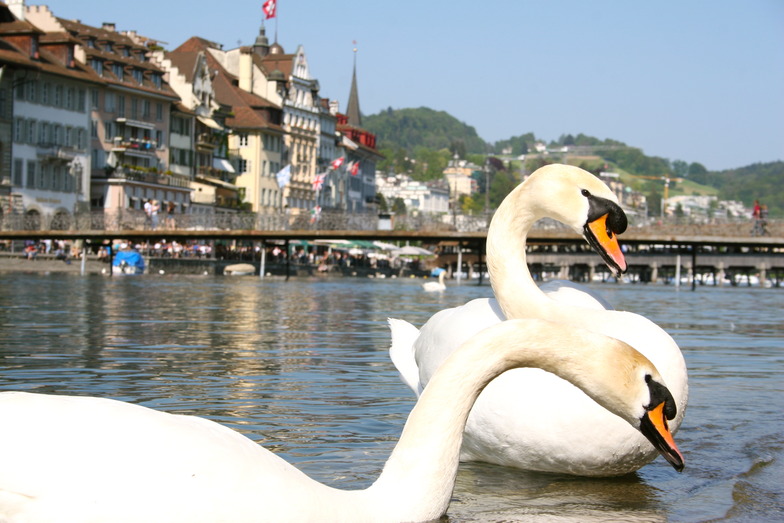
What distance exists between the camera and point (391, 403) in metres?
9.58

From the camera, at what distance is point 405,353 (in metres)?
8.42

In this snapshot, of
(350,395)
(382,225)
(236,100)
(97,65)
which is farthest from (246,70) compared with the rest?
(350,395)

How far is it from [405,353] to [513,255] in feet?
6.17

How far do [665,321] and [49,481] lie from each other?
21.1 meters

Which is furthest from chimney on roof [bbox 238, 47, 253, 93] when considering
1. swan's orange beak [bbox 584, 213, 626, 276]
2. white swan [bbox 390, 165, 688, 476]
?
swan's orange beak [bbox 584, 213, 626, 276]

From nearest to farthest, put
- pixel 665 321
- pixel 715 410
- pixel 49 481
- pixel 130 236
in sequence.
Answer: pixel 49 481 → pixel 715 410 → pixel 665 321 → pixel 130 236

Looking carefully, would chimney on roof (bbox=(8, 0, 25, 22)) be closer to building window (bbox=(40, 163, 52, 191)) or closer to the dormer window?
the dormer window

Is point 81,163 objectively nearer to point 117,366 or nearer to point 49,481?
point 117,366

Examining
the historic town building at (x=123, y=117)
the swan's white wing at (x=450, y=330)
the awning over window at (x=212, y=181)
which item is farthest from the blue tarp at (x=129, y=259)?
the swan's white wing at (x=450, y=330)

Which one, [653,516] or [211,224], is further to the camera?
[211,224]

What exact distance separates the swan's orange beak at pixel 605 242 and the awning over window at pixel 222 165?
91320 millimetres

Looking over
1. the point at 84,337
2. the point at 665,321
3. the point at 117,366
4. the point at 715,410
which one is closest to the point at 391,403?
the point at 715,410

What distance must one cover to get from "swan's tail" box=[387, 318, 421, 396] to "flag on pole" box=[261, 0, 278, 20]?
9456cm

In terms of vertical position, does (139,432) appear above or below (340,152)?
below
